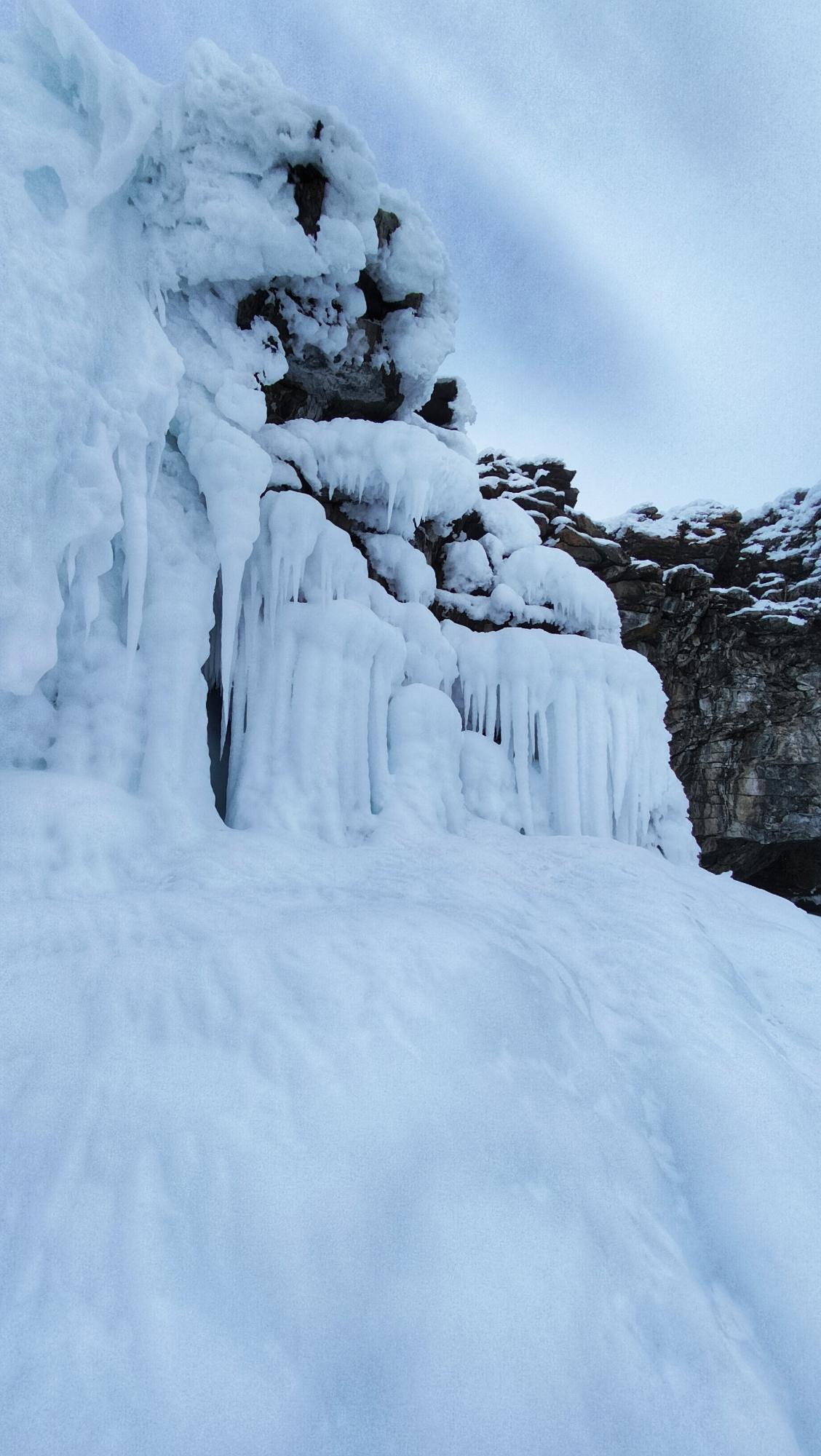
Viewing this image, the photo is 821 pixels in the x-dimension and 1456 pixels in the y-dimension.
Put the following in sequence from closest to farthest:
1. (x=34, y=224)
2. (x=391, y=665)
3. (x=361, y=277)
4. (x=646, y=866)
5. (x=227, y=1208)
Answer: (x=227, y=1208) < (x=34, y=224) < (x=646, y=866) < (x=391, y=665) < (x=361, y=277)

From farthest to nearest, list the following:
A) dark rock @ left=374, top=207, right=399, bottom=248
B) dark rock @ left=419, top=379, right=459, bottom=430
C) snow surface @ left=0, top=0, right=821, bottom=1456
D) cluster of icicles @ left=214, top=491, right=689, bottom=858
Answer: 1. dark rock @ left=419, top=379, right=459, bottom=430
2. dark rock @ left=374, top=207, right=399, bottom=248
3. cluster of icicles @ left=214, top=491, right=689, bottom=858
4. snow surface @ left=0, top=0, right=821, bottom=1456

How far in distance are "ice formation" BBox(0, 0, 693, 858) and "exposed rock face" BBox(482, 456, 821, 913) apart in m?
8.86

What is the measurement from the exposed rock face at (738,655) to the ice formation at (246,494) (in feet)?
29.1

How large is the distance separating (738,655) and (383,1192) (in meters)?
18.5

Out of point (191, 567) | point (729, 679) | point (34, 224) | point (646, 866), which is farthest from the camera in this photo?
point (729, 679)

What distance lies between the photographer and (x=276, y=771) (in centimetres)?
586

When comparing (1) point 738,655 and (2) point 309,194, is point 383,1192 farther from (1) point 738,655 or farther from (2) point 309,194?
(1) point 738,655

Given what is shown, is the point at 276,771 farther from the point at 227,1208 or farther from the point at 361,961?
the point at 227,1208

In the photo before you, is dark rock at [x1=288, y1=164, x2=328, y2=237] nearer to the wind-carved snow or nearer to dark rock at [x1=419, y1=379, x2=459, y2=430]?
dark rock at [x1=419, y1=379, x2=459, y2=430]

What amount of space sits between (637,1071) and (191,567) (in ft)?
16.1

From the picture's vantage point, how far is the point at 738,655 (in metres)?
17.8

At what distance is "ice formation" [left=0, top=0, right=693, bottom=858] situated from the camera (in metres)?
4.19

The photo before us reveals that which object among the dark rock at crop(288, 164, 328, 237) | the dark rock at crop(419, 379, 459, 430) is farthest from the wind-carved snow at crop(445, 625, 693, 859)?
the dark rock at crop(288, 164, 328, 237)

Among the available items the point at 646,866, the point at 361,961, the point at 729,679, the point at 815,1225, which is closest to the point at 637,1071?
the point at 815,1225
